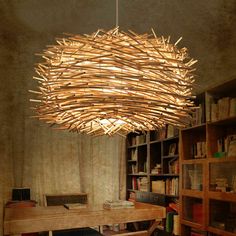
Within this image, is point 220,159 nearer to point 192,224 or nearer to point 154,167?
point 192,224

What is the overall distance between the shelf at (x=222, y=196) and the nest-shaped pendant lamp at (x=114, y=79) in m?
1.84

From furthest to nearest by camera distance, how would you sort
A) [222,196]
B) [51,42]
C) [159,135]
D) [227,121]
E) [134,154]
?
[134,154]
[159,135]
[51,42]
[227,121]
[222,196]

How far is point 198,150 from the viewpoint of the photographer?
375cm

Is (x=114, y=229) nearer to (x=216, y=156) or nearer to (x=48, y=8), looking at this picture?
(x=216, y=156)

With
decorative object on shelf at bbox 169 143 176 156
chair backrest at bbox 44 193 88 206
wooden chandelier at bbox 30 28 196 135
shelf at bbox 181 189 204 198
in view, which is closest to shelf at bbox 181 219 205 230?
shelf at bbox 181 189 204 198

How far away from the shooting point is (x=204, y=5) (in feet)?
12.7

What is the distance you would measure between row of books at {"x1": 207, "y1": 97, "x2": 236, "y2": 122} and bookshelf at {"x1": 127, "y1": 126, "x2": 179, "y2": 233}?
817mm

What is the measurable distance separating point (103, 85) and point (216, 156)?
2418 millimetres

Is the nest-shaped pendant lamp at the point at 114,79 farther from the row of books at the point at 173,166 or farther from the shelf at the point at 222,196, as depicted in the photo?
the row of books at the point at 173,166

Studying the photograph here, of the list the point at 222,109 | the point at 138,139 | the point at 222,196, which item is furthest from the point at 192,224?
the point at 138,139

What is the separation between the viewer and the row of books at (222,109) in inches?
125

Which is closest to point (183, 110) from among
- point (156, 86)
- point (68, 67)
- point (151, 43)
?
point (156, 86)

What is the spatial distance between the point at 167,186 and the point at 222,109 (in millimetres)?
1630

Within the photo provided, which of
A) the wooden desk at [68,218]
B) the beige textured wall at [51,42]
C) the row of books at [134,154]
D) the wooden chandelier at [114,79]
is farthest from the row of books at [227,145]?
the row of books at [134,154]
